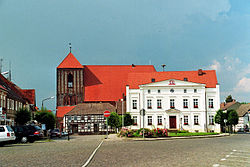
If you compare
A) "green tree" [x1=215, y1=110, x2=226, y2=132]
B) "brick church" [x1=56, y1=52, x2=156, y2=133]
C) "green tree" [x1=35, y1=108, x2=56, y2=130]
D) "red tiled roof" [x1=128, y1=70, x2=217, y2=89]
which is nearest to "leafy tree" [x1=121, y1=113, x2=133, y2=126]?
"red tiled roof" [x1=128, y1=70, x2=217, y2=89]

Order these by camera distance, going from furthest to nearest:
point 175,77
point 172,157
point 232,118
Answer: point 175,77, point 232,118, point 172,157

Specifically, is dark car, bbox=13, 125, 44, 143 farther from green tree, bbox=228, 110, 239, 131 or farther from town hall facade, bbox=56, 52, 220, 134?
green tree, bbox=228, 110, 239, 131

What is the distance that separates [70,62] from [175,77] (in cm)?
2674

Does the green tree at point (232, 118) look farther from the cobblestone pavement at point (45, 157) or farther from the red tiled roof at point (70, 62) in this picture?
the cobblestone pavement at point (45, 157)

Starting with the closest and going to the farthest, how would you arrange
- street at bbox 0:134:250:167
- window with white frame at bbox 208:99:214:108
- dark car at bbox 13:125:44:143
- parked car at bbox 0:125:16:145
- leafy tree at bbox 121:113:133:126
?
street at bbox 0:134:250:167, parked car at bbox 0:125:16:145, dark car at bbox 13:125:44:143, leafy tree at bbox 121:113:133:126, window with white frame at bbox 208:99:214:108

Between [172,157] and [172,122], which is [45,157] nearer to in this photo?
[172,157]

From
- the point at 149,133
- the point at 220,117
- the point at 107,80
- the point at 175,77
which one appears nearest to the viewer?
the point at 149,133

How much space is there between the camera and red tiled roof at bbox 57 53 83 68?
76938 mm

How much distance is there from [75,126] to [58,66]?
55.3ft

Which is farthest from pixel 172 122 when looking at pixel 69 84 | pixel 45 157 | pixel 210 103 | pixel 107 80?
pixel 45 157

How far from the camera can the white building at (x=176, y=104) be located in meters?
62.4

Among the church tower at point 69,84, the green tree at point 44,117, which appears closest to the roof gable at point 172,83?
the green tree at point 44,117

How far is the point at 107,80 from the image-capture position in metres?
80.0

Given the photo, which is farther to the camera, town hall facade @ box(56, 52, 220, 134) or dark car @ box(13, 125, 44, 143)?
town hall facade @ box(56, 52, 220, 134)
